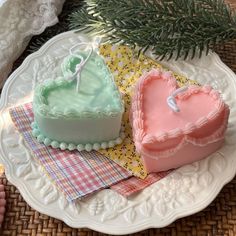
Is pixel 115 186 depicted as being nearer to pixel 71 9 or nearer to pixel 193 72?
pixel 193 72

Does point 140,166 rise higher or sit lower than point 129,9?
lower

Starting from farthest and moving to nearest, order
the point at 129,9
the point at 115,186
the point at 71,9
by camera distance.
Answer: the point at 71,9 → the point at 129,9 → the point at 115,186

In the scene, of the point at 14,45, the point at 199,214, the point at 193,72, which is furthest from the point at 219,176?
the point at 14,45

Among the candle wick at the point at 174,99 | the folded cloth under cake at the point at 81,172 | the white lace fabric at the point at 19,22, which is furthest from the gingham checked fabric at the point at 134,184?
the white lace fabric at the point at 19,22

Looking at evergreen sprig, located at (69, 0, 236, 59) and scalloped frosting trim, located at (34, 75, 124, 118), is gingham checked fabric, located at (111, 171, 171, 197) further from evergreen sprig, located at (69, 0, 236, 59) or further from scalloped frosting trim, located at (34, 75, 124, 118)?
evergreen sprig, located at (69, 0, 236, 59)

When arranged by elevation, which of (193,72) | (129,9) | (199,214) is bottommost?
(199,214)

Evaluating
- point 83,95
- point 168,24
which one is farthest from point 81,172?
point 168,24

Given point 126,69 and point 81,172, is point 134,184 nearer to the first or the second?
point 81,172

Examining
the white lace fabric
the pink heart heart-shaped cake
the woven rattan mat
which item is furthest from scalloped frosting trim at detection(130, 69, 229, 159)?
the white lace fabric
